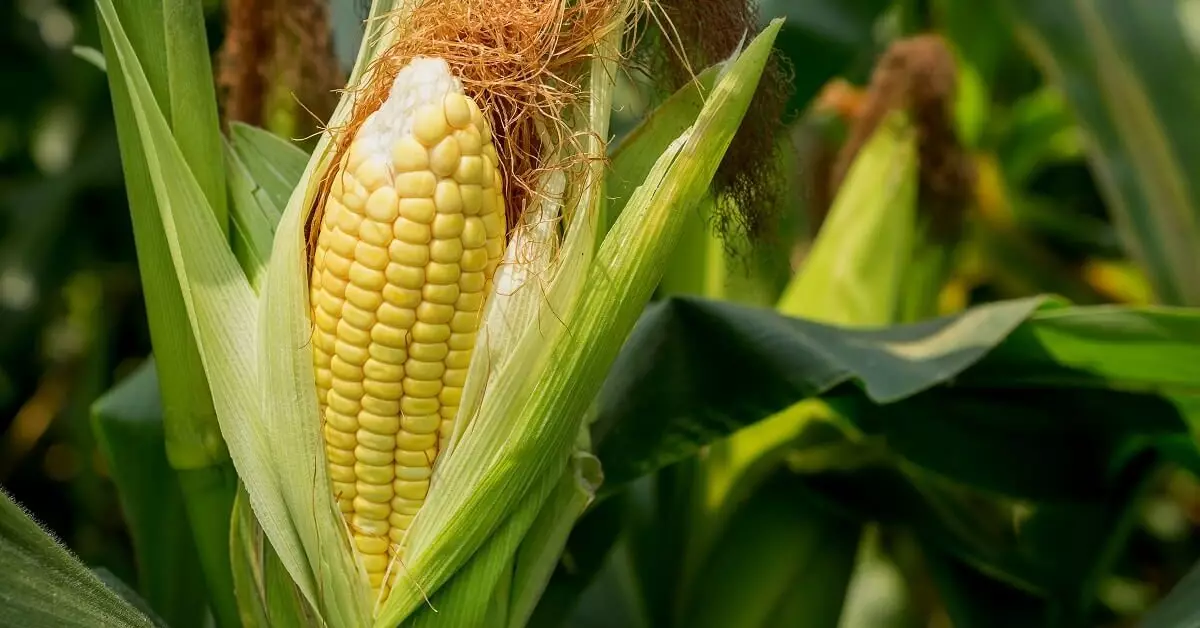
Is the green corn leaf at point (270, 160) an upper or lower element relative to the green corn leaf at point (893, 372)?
upper

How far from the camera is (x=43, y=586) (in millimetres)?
601

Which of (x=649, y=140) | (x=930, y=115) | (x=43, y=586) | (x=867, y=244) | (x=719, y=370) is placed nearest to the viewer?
(x=43, y=586)

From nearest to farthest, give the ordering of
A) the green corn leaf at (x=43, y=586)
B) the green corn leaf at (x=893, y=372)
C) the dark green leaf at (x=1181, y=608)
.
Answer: the green corn leaf at (x=43, y=586)
the dark green leaf at (x=1181, y=608)
the green corn leaf at (x=893, y=372)

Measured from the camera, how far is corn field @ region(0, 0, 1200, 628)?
64 centimetres

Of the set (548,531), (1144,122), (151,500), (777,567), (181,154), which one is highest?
(181,154)

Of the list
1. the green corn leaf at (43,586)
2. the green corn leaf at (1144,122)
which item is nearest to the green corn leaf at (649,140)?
the green corn leaf at (43,586)

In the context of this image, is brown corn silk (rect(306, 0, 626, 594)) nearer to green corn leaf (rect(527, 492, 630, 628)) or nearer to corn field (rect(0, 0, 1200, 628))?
corn field (rect(0, 0, 1200, 628))

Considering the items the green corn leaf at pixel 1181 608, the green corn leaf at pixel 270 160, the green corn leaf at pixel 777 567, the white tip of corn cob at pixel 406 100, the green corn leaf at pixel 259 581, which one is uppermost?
the white tip of corn cob at pixel 406 100

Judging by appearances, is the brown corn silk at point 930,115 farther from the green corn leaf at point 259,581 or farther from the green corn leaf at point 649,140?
the green corn leaf at point 259,581

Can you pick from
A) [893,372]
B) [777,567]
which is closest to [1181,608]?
[893,372]

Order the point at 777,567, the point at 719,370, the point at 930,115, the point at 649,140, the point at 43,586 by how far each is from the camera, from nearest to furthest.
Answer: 1. the point at 43,586
2. the point at 649,140
3. the point at 719,370
4. the point at 777,567
5. the point at 930,115

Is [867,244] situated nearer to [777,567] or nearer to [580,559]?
[777,567]

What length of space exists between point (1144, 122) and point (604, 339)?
42.7 inches

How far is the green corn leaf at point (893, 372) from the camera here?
90cm
